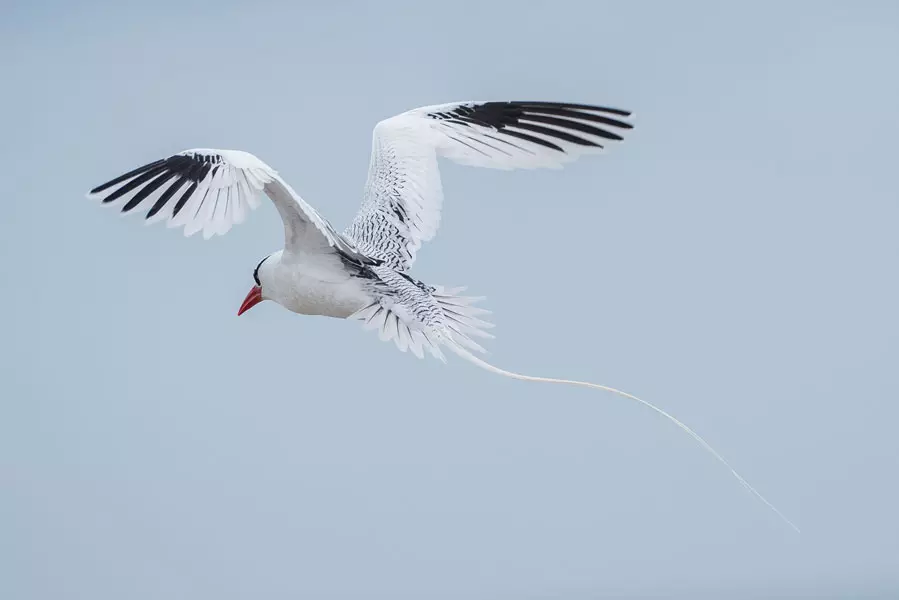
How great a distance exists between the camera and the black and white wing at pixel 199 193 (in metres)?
7.57

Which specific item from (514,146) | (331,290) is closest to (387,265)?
(331,290)

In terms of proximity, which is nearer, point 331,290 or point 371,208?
point 331,290

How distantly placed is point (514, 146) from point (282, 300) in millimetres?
2083

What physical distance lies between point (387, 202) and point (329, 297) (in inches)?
60.4

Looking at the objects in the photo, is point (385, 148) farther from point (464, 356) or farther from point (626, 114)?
point (464, 356)

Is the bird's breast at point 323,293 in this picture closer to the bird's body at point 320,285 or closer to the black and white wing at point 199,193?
the bird's body at point 320,285

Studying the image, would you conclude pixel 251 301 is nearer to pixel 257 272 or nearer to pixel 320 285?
pixel 257 272

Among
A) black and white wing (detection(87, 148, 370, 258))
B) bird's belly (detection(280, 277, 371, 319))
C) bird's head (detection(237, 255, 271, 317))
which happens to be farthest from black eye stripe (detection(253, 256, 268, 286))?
black and white wing (detection(87, 148, 370, 258))

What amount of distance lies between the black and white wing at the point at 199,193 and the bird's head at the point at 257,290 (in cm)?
93

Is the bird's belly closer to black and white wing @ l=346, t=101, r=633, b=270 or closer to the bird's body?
the bird's body

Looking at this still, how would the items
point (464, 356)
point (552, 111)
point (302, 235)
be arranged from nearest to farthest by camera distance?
point (464, 356) < point (302, 235) < point (552, 111)

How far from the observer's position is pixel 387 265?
862 cm

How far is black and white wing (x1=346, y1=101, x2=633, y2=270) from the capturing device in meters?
8.94

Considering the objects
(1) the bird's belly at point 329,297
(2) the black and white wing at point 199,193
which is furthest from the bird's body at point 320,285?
(2) the black and white wing at point 199,193
